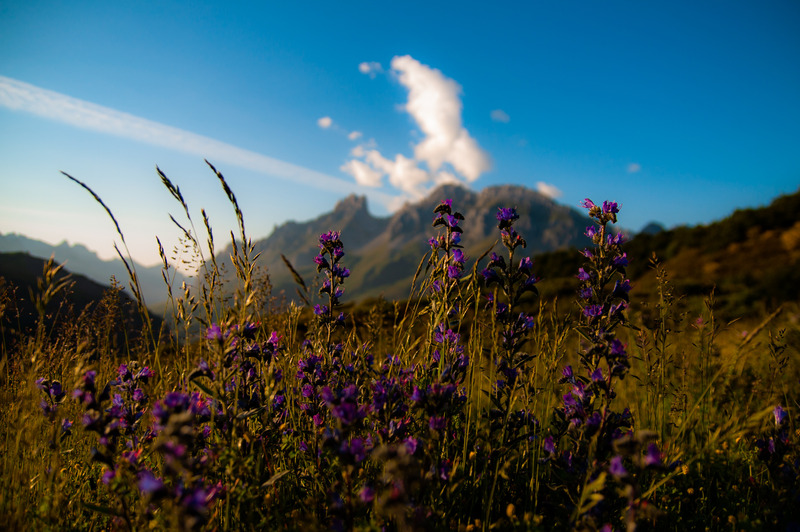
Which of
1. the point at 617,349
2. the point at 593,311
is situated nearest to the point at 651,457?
the point at 617,349

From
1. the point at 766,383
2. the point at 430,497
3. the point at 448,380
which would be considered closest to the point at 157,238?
the point at 448,380

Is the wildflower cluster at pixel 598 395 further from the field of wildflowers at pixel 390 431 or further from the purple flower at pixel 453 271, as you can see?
the purple flower at pixel 453 271

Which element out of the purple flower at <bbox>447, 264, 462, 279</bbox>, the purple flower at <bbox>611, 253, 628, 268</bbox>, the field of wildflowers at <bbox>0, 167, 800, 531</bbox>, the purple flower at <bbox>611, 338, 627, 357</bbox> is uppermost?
the purple flower at <bbox>611, 253, 628, 268</bbox>

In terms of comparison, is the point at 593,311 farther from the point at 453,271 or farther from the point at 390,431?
the point at 390,431

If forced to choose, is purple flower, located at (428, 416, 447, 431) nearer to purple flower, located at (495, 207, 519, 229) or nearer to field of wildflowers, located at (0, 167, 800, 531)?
field of wildflowers, located at (0, 167, 800, 531)

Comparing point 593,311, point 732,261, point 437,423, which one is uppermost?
point 732,261

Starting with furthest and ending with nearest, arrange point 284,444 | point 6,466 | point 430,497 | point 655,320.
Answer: point 655,320 → point 284,444 → point 6,466 → point 430,497

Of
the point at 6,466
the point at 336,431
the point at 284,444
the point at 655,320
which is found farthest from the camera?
the point at 655,320

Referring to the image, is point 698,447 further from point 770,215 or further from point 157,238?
point 770,215

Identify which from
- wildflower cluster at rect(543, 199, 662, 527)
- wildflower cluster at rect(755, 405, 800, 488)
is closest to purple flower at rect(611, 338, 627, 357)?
wildflower cluster at rect(543, 199, 662, 527)

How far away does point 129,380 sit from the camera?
2342 mm

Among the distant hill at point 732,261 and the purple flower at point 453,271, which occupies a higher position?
the distant hill at point 732,261

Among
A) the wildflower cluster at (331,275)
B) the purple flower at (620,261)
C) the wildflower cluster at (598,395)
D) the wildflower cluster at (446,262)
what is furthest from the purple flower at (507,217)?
the wildflower cluster at (331,275)

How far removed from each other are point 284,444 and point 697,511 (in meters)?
2.52
